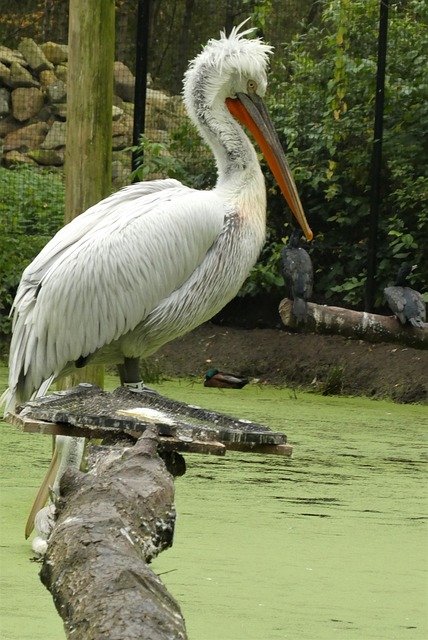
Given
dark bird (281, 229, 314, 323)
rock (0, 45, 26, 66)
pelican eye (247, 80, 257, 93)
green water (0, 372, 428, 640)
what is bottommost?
green water (0, 372, 428, 640)

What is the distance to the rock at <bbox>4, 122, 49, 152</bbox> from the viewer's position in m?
13.3

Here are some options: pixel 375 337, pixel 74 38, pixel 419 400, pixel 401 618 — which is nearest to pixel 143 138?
pixel 419 400

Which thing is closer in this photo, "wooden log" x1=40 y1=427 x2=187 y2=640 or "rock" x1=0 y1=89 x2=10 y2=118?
"wooden log" x1=40 y1=427 x2=187 y2=640

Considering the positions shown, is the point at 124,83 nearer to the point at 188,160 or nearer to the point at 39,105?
the point at 39,105

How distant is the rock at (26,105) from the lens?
13.4m

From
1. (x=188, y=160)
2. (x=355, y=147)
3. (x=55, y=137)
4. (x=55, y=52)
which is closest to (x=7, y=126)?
(x=55, y=137)

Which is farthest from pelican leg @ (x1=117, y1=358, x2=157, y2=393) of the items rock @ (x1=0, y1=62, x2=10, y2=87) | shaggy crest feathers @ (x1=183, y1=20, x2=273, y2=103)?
rock @ (x1=0, y1=62, x2=10, y2=87)

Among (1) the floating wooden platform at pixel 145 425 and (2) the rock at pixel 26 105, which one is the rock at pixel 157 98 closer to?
(2) the rock at pixel 26 105

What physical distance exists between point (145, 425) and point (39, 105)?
441 inches

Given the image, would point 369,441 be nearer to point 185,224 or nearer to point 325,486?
point 325,486

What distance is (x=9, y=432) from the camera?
6.54 m

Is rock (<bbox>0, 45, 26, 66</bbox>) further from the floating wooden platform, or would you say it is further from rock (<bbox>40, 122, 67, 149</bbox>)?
the floating wooden platform

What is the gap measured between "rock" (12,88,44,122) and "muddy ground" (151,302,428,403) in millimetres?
4437

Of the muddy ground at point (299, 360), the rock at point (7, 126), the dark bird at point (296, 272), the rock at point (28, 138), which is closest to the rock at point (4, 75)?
the rock at point (7, 126)
